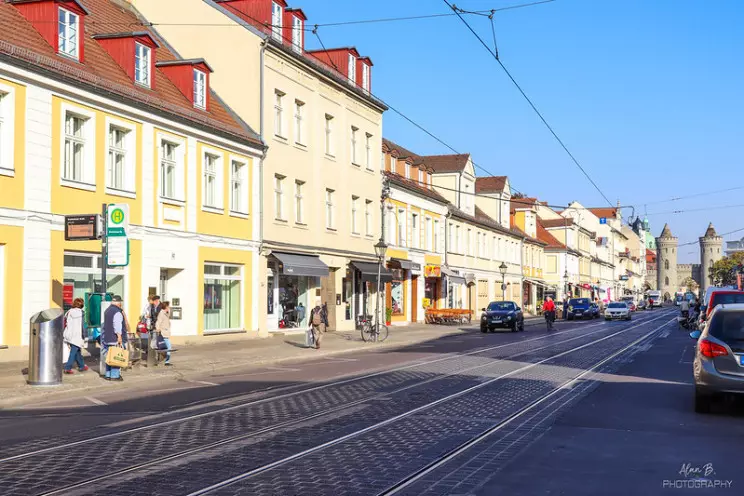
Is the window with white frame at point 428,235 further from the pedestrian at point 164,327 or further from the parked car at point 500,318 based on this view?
the pedestrian at point 164,327

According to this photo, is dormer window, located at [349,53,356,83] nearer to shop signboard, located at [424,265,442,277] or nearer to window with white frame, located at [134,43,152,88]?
shop signboard, located at [424,265,442,277]

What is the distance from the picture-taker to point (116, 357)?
16969 millimetres

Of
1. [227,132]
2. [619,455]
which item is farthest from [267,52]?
[619,455]

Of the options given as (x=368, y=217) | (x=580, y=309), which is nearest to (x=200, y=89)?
(x=368, y=217)

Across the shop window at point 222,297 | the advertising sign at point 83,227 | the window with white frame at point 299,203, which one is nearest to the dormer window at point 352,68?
the window with white frame at point 299,203

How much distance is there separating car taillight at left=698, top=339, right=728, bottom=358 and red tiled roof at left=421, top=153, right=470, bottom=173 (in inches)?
1872

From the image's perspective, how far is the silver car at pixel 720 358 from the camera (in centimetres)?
1179

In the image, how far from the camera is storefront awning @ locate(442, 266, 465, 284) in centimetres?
5370

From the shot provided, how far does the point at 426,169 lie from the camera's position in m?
53.2

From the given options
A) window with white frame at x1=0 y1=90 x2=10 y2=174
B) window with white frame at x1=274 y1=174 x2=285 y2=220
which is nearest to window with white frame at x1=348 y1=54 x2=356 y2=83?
window with white frame at x1=274 y1=174 x2=285 y2=220

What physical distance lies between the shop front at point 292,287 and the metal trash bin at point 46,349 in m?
16.7

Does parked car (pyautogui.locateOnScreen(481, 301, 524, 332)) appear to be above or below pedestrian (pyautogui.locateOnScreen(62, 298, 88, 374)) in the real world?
below

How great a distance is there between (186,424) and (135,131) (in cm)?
1541

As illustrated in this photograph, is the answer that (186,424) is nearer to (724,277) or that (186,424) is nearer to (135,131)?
(135,131)
